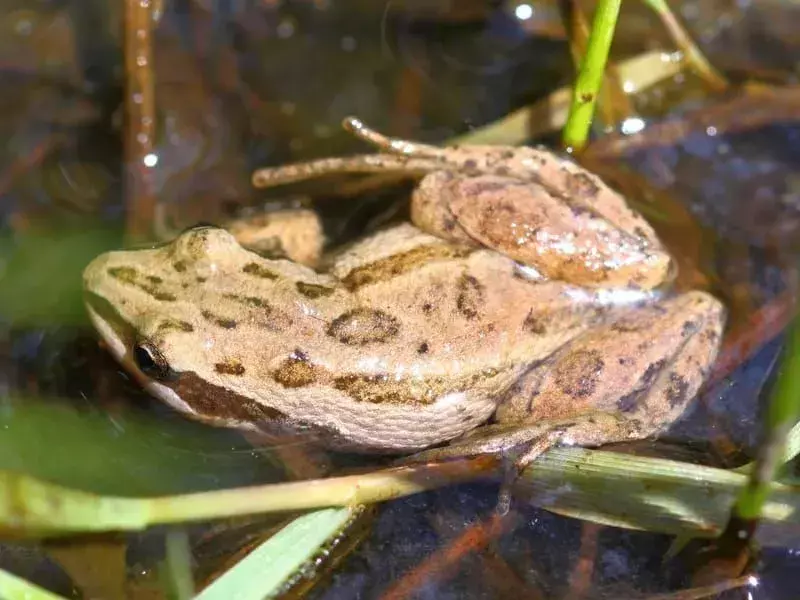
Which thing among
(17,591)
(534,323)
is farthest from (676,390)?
(17,591)

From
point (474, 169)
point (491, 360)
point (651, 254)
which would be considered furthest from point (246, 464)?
point (651, 254)

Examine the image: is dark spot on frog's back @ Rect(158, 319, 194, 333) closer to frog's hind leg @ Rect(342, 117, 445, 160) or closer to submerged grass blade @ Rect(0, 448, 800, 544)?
submerged grass blade @ Rect(0, 448, 800, 544)

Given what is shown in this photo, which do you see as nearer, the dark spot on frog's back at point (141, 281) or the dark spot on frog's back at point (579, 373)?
the dark spot on frog's back at point (141, 281)

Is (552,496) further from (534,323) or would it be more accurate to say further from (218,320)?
(218,320)

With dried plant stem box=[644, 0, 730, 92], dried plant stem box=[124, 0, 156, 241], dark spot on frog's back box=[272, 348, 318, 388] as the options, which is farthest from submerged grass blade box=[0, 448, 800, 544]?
dried plant stem box=[644, 0, 730, 92]

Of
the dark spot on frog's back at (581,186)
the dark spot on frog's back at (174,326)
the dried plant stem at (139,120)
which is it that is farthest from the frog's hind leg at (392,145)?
the dark spot on frog's back at (174,326)

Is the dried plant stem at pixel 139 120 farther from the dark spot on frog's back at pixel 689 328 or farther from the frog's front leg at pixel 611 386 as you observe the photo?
the dark spot on frog's back at pixel 689 328
